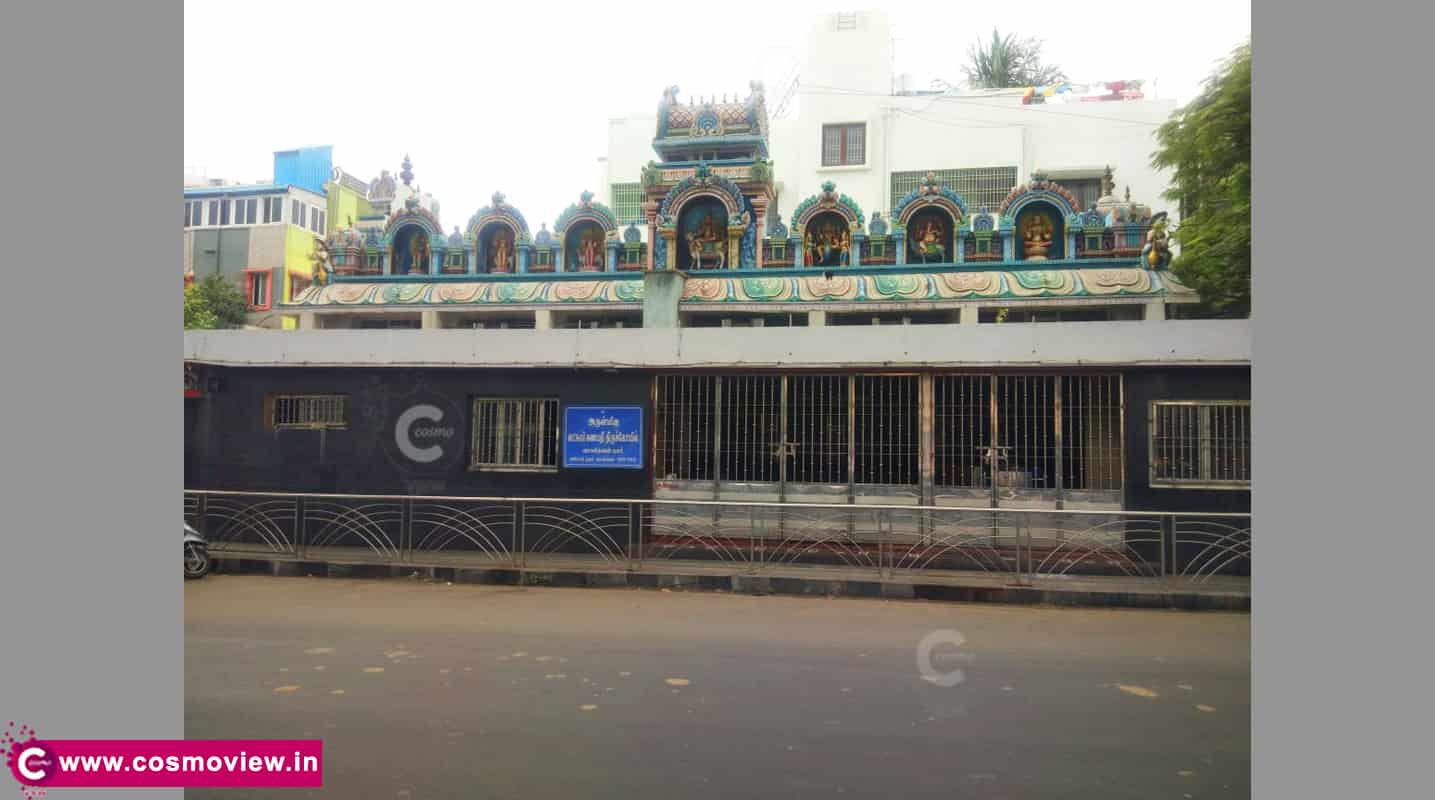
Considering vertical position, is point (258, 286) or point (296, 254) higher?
point (296, 254)

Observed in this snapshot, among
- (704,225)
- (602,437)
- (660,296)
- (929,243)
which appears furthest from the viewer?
(704,225)

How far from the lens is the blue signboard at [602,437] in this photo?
1234 cm

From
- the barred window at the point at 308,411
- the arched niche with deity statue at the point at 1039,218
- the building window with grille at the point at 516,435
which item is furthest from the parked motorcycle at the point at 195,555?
the arched niche with deity statue at the point at 1039,218

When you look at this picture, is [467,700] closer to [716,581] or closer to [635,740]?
[635,740]

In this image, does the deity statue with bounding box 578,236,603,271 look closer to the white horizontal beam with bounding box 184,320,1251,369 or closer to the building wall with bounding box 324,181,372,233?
the white horizontal beam with bounding box 184,320,1251,369

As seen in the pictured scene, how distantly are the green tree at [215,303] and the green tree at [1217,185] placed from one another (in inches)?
1032

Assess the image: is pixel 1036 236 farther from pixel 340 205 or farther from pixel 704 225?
pixel 340 205

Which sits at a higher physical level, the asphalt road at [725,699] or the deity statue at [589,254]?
the deity statue at [589,254]

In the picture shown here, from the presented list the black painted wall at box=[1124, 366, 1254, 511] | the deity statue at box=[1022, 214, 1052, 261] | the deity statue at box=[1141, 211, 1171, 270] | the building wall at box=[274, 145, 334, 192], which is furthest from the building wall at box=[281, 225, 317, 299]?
the black painted wall at box=[1124, 366, 1254, 511]

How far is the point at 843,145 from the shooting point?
32969 mm

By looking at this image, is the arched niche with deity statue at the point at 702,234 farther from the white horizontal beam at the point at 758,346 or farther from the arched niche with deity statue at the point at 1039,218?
the white horizontal beam at the point at 758,346

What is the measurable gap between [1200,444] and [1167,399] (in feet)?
2.25

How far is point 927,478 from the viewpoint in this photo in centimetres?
1200

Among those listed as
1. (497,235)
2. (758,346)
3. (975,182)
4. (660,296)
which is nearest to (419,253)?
(497,235)
